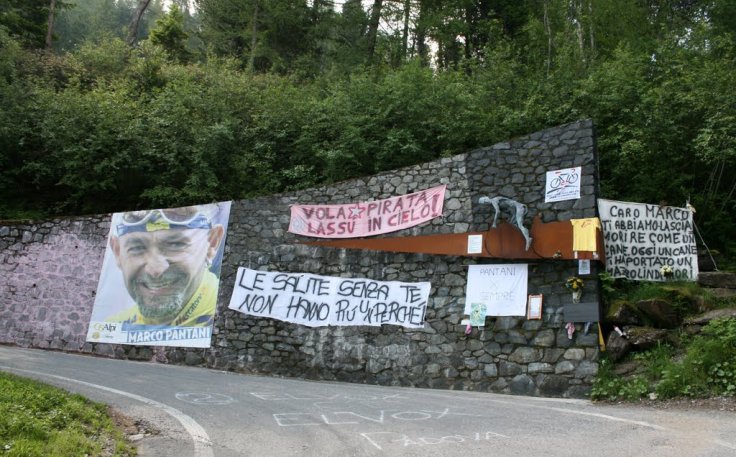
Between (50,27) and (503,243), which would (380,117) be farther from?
(50,27)

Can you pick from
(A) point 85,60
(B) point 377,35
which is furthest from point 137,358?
(B) point 377,35

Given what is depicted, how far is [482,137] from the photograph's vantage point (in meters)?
14.8

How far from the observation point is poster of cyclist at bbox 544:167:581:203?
1009 cm

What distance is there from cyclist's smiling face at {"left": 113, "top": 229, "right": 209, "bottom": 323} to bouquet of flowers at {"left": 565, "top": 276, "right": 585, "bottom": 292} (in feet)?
26.1

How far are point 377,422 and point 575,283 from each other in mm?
4435

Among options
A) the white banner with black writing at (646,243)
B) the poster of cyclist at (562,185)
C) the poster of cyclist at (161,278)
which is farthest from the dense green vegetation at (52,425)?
the white banner with black writing at (646,243)

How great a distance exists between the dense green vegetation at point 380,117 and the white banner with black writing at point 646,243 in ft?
7.51

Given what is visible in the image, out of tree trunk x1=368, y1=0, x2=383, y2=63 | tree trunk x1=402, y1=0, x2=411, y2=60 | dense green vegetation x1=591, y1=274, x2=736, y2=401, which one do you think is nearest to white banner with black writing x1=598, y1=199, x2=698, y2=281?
dense green vegetation x1=591, y1=274, x2=736, y2=401

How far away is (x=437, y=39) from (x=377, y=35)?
2.68 m

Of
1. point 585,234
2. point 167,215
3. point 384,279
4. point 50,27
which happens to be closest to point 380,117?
point 384,279

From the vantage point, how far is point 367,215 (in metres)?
12.2

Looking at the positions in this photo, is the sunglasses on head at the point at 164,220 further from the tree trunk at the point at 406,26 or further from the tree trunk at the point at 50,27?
the tree trunk at the point at 50,27

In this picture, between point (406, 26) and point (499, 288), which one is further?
point (406, 26)

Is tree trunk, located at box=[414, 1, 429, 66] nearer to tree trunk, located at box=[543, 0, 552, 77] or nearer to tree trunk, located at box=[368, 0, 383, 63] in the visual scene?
tree trunk, located at box=[368, 0, 383, 63]
